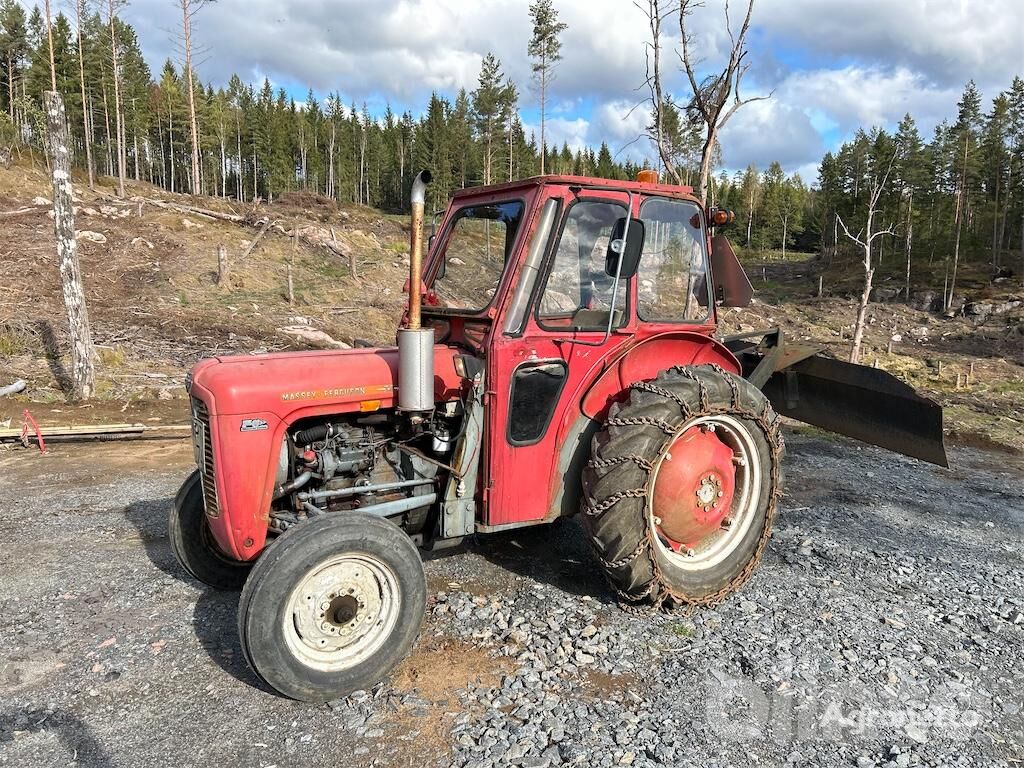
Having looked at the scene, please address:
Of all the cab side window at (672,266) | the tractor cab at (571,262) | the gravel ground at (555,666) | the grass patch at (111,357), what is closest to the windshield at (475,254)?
the tractor cab at (571,262)

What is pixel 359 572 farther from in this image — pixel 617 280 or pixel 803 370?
pixel 803 370

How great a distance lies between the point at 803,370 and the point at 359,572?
464 centimetres

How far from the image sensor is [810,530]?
5.61 m

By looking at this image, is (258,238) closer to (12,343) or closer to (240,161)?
(12,343)

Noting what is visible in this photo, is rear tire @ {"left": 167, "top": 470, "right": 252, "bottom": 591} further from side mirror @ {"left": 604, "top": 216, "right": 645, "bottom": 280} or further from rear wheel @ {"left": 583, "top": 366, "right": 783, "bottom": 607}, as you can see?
side mirror @ {"left": 604, "top": 216, "right": 645, "bottom": 280}

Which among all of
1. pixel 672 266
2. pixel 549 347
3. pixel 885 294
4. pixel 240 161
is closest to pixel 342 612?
pixel 549 347

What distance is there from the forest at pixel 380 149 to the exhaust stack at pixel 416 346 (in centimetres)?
3263

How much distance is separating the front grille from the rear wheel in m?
2.01

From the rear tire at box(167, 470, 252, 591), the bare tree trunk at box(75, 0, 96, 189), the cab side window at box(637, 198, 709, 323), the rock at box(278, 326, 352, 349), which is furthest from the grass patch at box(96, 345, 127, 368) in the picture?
the bare tree trunk at box(75, 0, 96, 189)

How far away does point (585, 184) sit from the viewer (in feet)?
13.0

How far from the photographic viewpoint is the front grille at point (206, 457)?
143 inches

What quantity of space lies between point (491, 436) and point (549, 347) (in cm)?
60

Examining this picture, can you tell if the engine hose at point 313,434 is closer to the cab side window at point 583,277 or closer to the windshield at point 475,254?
the windshield at point 475,254

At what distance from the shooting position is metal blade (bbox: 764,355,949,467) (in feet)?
18.4
